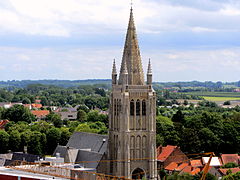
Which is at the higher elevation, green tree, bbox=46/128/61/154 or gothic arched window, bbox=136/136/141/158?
gothic arched window, bbox=136/136/141/158

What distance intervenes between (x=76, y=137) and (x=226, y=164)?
28841 mm

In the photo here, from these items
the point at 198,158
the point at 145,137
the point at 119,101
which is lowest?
the point at 198,158

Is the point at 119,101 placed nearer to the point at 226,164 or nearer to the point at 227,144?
the point at 226,164

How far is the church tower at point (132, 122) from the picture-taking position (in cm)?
7850

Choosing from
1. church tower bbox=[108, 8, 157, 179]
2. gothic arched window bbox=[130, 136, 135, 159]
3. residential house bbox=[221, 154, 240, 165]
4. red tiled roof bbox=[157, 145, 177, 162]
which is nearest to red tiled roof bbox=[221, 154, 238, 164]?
residential house bbox=[221, 154, 240, 165]

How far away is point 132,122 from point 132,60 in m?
9.08

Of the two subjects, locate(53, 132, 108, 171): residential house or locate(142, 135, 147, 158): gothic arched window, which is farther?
locate(53, 132, 108, 171): residential house

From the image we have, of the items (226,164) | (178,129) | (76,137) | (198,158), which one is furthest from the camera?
(178,129)

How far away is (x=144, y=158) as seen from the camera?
79.8 m

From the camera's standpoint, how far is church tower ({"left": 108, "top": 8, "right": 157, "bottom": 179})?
78.5 meters

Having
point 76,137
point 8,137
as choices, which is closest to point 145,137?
point 76,137

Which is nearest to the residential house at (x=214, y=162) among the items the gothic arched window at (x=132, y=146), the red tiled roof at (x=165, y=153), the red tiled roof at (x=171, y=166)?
the red tiled roof at (x=171, y=166)

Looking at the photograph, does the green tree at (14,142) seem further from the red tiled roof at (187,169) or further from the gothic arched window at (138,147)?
the gothic arched window at (138,147)

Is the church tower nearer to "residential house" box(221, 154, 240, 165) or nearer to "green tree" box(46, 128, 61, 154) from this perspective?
"residential house" box(221, 154, 240, 165)
